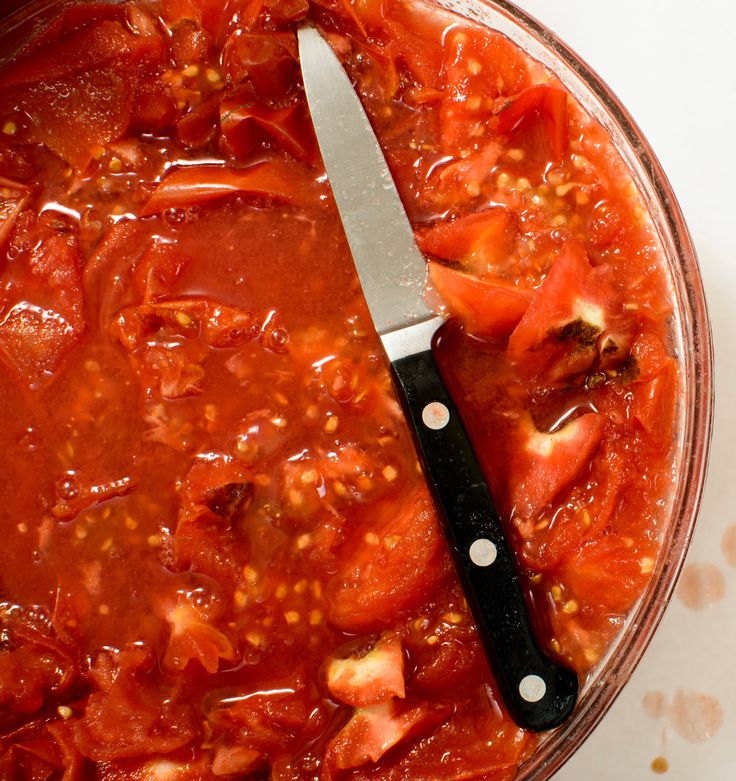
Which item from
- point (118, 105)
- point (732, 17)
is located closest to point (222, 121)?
point (118, 105)

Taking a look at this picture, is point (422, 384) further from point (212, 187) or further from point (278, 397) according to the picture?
point (212, 187)

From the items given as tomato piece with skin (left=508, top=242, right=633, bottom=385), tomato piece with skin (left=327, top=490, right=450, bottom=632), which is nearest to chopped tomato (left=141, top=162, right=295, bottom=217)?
tomato piece with skin (left=508, top=242, right=633, bottom=385)

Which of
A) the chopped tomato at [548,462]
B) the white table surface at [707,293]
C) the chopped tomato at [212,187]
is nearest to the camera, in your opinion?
the chopped tomato at [548,462]

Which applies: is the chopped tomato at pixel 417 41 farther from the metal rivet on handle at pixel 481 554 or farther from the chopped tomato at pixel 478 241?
the metal rivet on handle at pixel 481 554

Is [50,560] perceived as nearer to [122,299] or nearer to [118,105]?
[122,299]

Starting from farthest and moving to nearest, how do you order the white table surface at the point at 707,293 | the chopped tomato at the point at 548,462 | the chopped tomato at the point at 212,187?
the white table surface at the point at 707,293, the chopped tomato at the point at 212,187, the chopped tomato at the point at 548,462

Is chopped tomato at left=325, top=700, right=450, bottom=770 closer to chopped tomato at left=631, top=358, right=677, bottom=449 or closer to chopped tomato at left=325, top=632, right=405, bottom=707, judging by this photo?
chopped tomato at left=325, top=632, right=405, bottom=707


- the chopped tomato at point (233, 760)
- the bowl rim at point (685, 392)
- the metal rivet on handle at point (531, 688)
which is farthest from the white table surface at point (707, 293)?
the chopped tomato at point (233, 760)
